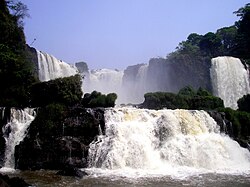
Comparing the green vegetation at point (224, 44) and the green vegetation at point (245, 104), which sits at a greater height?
the green vegetation at point (224, 44)

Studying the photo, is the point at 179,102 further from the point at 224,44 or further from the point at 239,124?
the point at 224,44

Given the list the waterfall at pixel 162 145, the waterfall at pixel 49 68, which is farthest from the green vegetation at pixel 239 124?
the waterfall at pixel 49 68

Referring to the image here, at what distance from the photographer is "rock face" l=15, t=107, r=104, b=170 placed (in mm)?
18234

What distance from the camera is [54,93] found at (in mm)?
23188

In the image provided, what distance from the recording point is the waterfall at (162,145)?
1833 centimetres

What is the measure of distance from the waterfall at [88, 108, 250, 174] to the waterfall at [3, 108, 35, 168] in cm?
384

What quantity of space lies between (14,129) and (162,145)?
7.98 metres

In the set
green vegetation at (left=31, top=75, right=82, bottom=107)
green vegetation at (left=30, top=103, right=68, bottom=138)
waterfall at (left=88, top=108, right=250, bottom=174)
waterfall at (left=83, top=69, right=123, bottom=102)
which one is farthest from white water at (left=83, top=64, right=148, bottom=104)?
green vegetation at (left=30, top=103, right=68, bottom=138)

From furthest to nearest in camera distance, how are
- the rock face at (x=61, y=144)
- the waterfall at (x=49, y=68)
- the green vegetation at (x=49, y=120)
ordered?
the waterfall at (x=49, y=68), the green vegetation at (x=49, y=120), the rock face at (x=61, y=144)

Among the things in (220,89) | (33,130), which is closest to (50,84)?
(33,130)

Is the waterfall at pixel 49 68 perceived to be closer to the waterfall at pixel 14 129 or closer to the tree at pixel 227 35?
the waterfall at pixel 14 129

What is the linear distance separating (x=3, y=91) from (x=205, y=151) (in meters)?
13.2

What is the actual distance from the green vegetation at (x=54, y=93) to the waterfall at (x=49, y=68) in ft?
33.0

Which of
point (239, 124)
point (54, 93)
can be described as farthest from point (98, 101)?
point (239, 124)
